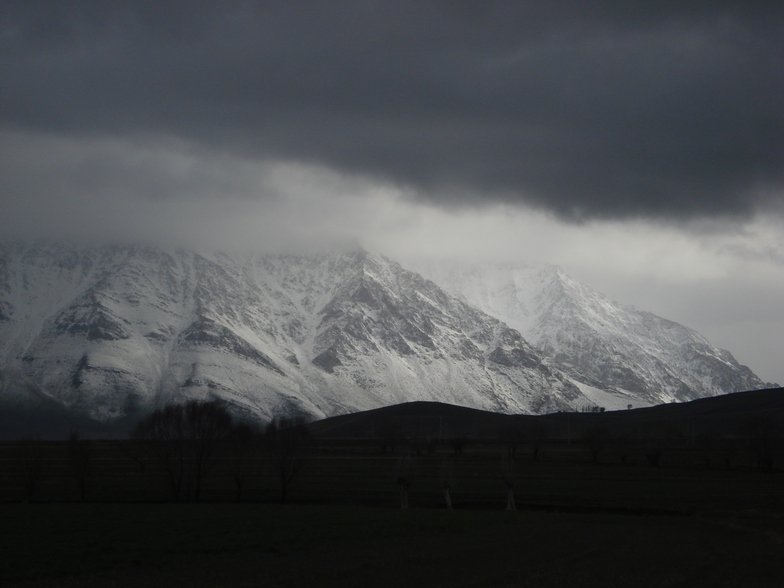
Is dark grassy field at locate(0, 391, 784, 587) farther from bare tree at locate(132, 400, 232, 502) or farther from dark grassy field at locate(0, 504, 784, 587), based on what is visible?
bare tree at locate(132, 400, 232, 502)

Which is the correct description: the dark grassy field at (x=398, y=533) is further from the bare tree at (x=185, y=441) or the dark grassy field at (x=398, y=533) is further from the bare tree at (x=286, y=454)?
the bare tree at (x=185, y=441)

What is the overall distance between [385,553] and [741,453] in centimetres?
15514

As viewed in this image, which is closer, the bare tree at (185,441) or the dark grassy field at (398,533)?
the dark grassy field at (398,533)

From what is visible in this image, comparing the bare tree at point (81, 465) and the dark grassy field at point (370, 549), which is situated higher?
the bare tree at point (81, 465)

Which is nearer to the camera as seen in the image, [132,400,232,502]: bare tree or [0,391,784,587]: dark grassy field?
[0,391,784,587]: dark grassy field

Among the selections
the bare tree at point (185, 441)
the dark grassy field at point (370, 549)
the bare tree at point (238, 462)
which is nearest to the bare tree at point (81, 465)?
the bare tree at point (185, 441)

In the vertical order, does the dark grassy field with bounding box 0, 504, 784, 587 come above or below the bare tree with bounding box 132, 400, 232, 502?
below

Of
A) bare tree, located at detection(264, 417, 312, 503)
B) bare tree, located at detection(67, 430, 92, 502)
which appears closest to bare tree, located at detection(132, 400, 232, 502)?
bare tree, located at detection(264, 417, 312, 503)

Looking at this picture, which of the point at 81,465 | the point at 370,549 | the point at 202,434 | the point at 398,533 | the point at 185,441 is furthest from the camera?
the point at 202,434

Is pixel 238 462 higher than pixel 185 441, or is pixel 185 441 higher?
pixel 185 441

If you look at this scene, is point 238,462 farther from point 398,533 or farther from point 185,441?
point 398,533

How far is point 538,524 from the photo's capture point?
7338cm

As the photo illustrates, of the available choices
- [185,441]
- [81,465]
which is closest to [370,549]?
[81,465]

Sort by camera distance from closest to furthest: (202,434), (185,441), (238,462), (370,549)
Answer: (370,549)
(238,462)
(185,441)
(202,434)
